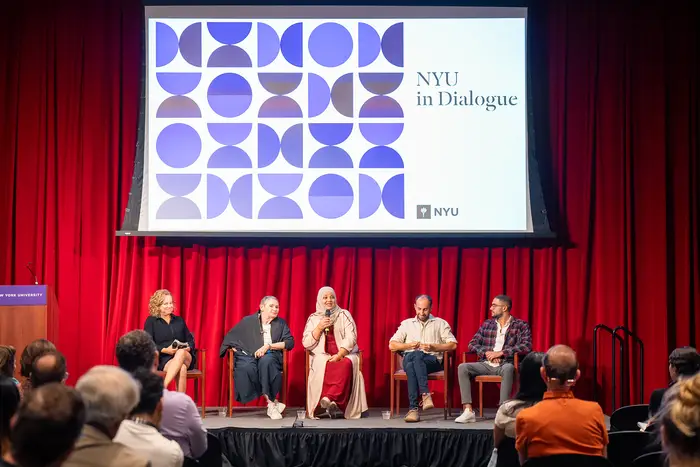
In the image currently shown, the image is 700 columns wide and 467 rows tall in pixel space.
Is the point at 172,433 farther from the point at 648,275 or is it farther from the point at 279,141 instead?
the point at 648,275

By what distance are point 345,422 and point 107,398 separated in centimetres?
421

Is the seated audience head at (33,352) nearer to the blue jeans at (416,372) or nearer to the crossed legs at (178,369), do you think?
the crossed legs at (178,369)

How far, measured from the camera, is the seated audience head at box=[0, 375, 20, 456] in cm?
214

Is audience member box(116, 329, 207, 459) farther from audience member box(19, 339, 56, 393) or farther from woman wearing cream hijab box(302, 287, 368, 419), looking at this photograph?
woman wearing cream hijab box(302, 287, 368, 419)

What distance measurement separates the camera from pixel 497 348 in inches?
269

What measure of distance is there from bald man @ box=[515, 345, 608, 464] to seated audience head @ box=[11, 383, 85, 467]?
167 cm

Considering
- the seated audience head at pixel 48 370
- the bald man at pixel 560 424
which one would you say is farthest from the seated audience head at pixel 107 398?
the bald man at pixel 560 424

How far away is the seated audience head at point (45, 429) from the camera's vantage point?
1.92m

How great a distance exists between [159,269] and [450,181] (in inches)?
102

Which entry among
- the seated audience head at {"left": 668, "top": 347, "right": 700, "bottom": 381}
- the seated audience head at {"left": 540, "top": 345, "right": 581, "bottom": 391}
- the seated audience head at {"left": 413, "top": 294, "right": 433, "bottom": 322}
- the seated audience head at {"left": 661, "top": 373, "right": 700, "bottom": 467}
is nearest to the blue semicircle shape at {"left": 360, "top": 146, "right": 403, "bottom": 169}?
the seated audience head at {"left": 413, "top": 294, "right": 433, "bottom": 322}

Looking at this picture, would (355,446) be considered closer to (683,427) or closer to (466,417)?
(466,417)

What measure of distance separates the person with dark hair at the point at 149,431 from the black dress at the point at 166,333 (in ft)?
12.5

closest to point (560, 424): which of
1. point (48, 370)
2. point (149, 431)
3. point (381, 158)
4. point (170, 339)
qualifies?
point (149, 431)

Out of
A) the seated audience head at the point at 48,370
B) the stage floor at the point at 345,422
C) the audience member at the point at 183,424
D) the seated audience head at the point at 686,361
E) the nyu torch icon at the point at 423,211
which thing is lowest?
the stage floor at the point at 345,422
